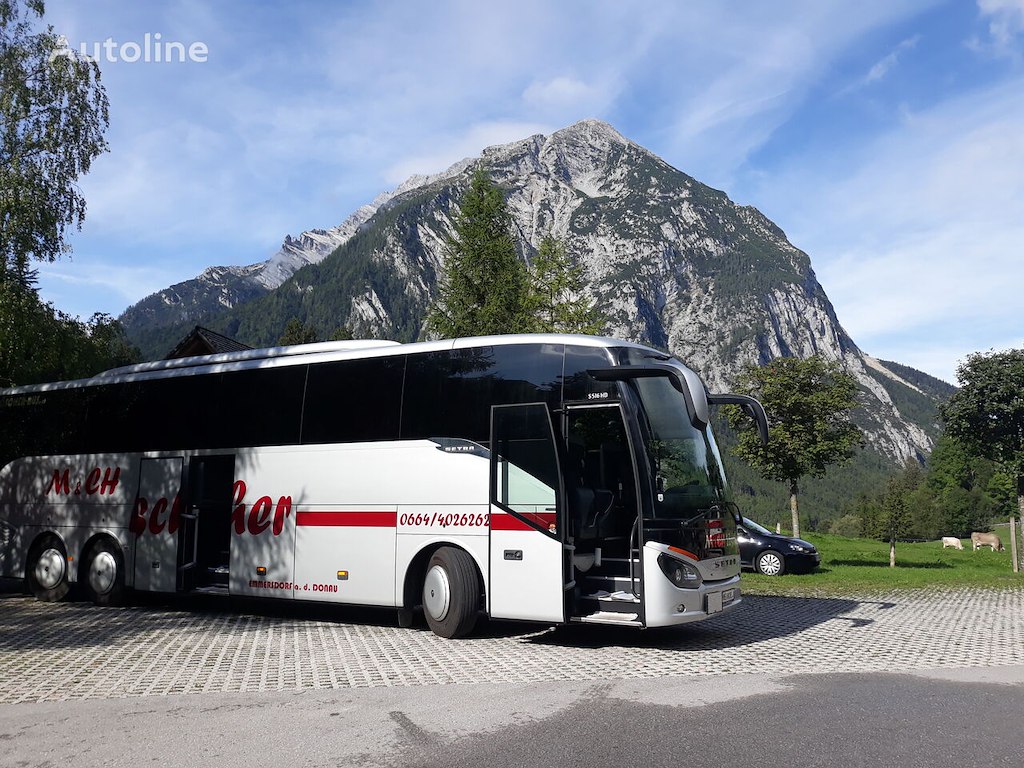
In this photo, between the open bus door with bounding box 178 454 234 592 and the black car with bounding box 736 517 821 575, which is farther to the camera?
the black car with bounding box 736 517 821 575

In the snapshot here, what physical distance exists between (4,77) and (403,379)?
1548 centimetres

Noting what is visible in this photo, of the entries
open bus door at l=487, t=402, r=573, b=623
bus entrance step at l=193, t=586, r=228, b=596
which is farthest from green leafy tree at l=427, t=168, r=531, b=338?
open bus door at l=487, t=402, r=573, b=623

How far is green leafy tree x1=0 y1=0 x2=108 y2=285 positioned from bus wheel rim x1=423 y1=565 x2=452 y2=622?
13.7m

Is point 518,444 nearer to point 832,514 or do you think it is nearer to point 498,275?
point 498,275

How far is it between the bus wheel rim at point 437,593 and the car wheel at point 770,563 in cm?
1273

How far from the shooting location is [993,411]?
83.1 feet

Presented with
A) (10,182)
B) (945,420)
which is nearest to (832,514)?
(945,420)

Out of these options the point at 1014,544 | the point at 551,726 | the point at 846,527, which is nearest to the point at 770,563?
the point at 1014,544

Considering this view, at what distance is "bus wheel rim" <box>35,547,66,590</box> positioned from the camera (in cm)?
1425

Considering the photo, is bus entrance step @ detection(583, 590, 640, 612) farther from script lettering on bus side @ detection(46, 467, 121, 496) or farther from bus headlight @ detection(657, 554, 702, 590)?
script lettering on bus side @ detection(46, 467, 121, 496)

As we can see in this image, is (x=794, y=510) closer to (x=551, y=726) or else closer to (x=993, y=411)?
(x=993, y=411)

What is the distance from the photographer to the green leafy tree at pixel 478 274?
2905cm

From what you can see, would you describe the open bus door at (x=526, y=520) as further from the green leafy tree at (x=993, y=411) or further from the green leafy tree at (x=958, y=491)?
the green leafy tree at (x=958, y=491)

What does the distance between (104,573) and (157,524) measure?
1456mm
